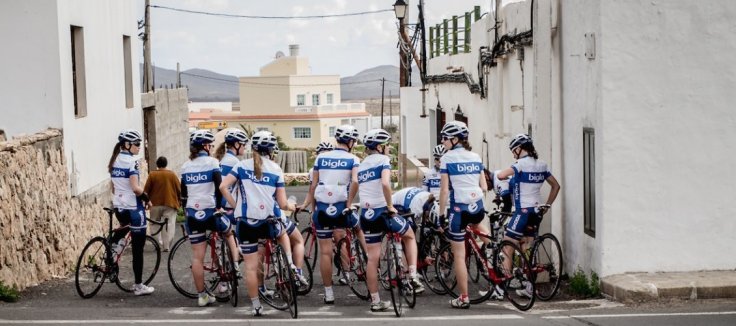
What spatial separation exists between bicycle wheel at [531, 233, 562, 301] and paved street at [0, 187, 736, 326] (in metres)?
0.31

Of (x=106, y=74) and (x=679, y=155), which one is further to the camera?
(x=106, y=74)

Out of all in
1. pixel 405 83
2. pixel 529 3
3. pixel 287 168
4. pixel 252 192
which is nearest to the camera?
pixel 252 192

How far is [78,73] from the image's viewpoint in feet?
65.5

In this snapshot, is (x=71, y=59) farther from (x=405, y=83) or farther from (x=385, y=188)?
(x=405, y=83)

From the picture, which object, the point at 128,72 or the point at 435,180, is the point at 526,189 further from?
the point at 128,72

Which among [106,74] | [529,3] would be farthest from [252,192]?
[106,74]

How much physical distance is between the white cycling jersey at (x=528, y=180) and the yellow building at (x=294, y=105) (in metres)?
88.4

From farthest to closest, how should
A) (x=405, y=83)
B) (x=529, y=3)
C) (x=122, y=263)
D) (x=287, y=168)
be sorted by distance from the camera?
(x=287, y=168), (x=405, y=83), (x=122, y=263), (x=529, y=3)

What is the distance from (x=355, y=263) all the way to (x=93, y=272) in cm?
333

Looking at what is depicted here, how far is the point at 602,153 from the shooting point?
12.7m

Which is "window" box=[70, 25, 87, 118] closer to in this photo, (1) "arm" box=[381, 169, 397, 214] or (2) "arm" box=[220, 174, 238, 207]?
(2) "arm" box=[220, 174, 238, 207]

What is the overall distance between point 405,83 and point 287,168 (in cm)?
3171

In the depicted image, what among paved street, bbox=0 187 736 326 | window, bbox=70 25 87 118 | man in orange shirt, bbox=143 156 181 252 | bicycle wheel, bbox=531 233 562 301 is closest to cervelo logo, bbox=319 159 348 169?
paved street, bbox=0 187 736 326

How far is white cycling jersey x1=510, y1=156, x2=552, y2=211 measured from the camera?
1323 centimetres
